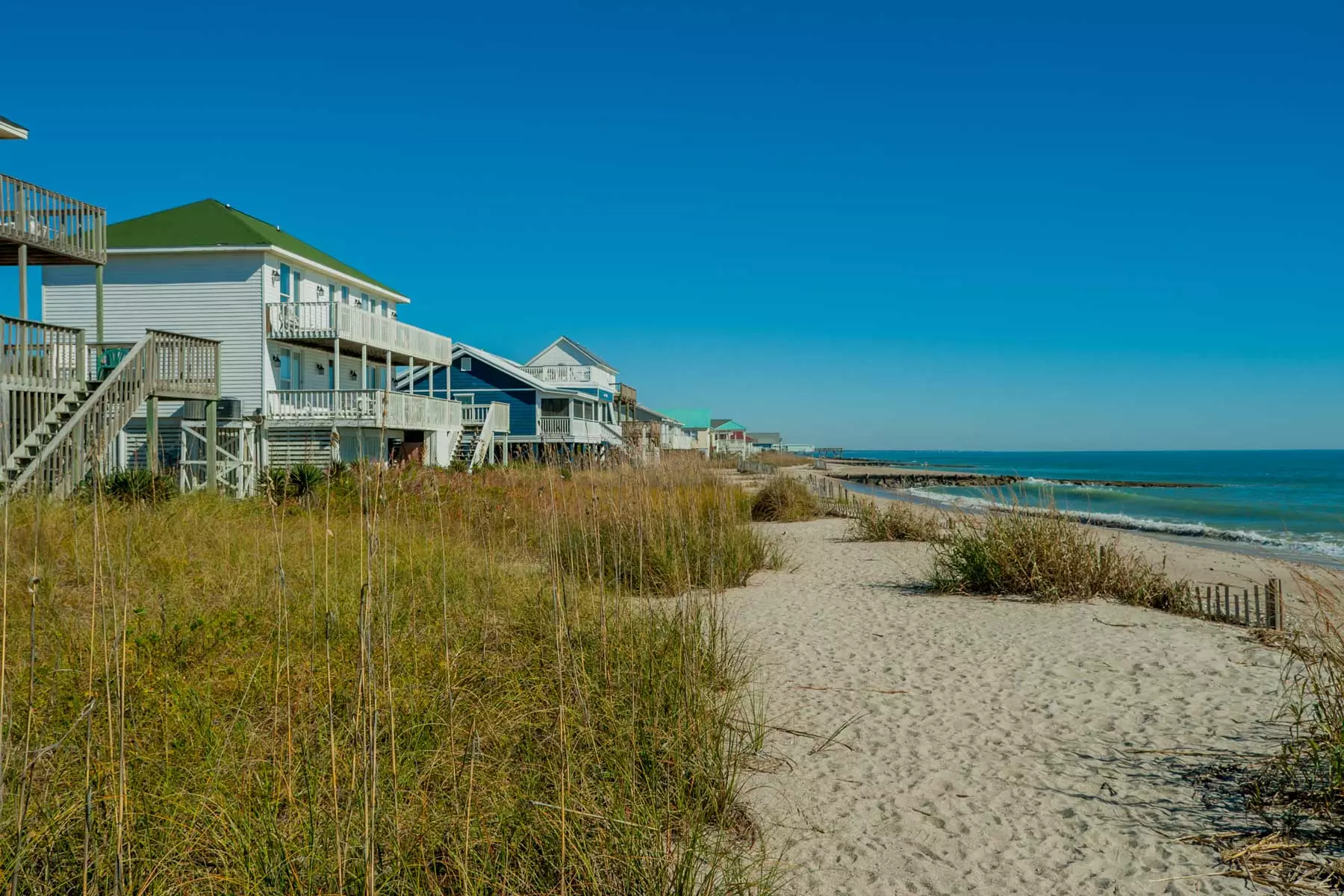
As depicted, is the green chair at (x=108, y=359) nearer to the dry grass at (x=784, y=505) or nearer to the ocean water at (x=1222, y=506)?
the dry grass at (x=784, y=505)

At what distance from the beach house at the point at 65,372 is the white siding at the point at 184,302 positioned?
3.75 metres

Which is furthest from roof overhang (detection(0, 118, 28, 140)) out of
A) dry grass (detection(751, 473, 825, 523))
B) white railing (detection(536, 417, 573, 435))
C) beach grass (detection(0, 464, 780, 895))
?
white railing (detection(536, 417, 573, 435))

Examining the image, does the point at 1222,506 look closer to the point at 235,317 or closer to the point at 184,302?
the point at 235,317

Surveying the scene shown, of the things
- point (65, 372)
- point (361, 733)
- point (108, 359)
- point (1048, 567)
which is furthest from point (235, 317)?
point (361, 733)

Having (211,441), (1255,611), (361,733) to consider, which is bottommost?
(1255,611)

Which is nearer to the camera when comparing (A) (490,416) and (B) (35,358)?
(B) (35,358)

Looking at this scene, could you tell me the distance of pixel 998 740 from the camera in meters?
5.29

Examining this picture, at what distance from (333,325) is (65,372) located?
27.3ft

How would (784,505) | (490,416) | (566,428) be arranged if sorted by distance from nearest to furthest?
(784,505) < (490,416) < (566,428)

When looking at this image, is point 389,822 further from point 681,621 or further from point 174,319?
point 174,319

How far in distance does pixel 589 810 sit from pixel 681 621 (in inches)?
101

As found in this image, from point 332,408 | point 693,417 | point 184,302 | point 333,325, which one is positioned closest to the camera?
point 332,408

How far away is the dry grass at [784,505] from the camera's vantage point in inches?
838

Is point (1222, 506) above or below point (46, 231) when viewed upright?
below
